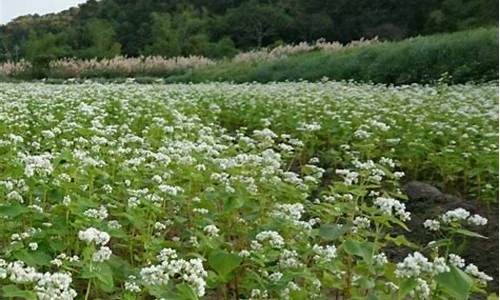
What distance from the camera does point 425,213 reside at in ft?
14.9

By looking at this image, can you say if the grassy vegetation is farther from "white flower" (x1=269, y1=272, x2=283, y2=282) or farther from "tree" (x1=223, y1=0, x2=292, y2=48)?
"tree" (x1=223, y1=0, x2=292, y2=48)

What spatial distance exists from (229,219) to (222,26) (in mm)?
34421

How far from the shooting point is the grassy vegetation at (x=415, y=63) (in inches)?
498

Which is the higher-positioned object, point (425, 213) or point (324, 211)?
point (324, 211)

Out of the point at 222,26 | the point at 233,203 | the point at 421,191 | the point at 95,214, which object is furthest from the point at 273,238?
the point at 222,26

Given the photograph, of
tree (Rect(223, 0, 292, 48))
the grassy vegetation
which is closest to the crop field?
the grassy vegetation

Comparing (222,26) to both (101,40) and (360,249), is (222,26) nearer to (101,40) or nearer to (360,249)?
(101,40)

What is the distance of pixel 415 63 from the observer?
14.0 m

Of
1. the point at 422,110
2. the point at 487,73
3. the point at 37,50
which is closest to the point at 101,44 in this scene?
the point at 37,50

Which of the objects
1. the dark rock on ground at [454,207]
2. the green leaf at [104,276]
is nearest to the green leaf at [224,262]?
the green leaf at [104,276]

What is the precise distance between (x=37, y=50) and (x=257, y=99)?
25.9m

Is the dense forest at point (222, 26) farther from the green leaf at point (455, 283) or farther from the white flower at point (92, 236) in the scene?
the white flower at point (92, 236)

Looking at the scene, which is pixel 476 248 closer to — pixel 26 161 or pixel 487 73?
pixel 26 161

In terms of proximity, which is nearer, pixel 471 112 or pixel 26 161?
pixel 26 161
